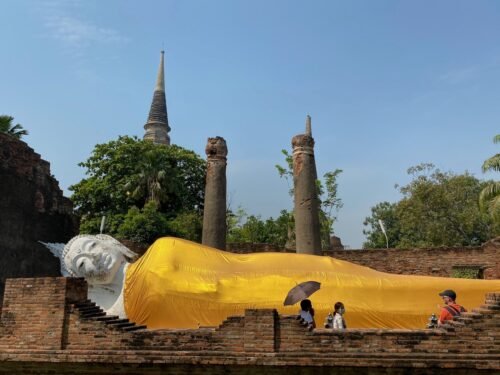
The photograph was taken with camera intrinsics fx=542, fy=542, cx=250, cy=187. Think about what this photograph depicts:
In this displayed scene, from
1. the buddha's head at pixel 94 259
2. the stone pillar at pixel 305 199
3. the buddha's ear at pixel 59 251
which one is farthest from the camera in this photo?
the stone pillar at pixel 305 199

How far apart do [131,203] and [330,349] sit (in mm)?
25341

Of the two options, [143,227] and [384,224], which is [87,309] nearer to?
[143,227]

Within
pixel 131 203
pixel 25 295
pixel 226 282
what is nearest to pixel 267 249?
pixel 226 282

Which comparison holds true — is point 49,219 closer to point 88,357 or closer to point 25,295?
point 25,295

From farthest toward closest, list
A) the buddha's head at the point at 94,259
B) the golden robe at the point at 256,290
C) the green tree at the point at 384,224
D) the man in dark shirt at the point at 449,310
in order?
the green tree at the point at 384,224 → the buddha's head at the point at 94,259 → the golden robe at the point at 256,290 → the man in dark shirt at the point at 449,310

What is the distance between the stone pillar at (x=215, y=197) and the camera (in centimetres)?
1488

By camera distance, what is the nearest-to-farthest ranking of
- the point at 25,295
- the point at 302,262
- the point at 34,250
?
the point at 25,295
the point at 302,262
the point at 34,250

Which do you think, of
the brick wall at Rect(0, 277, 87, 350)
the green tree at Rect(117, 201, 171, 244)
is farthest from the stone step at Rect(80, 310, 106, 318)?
the green tree at Rect(117, 201, 171, 244)

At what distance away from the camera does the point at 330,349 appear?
278 inches

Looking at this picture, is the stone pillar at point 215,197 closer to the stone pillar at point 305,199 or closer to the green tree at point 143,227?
the stone pillar at point 305,199

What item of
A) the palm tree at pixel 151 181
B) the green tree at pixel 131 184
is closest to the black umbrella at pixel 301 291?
the green tree at pixel 131 184

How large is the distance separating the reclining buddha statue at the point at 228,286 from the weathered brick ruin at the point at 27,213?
4.25 meters

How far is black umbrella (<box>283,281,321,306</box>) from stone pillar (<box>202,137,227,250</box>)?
509cm

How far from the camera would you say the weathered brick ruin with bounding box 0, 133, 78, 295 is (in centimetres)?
1439
